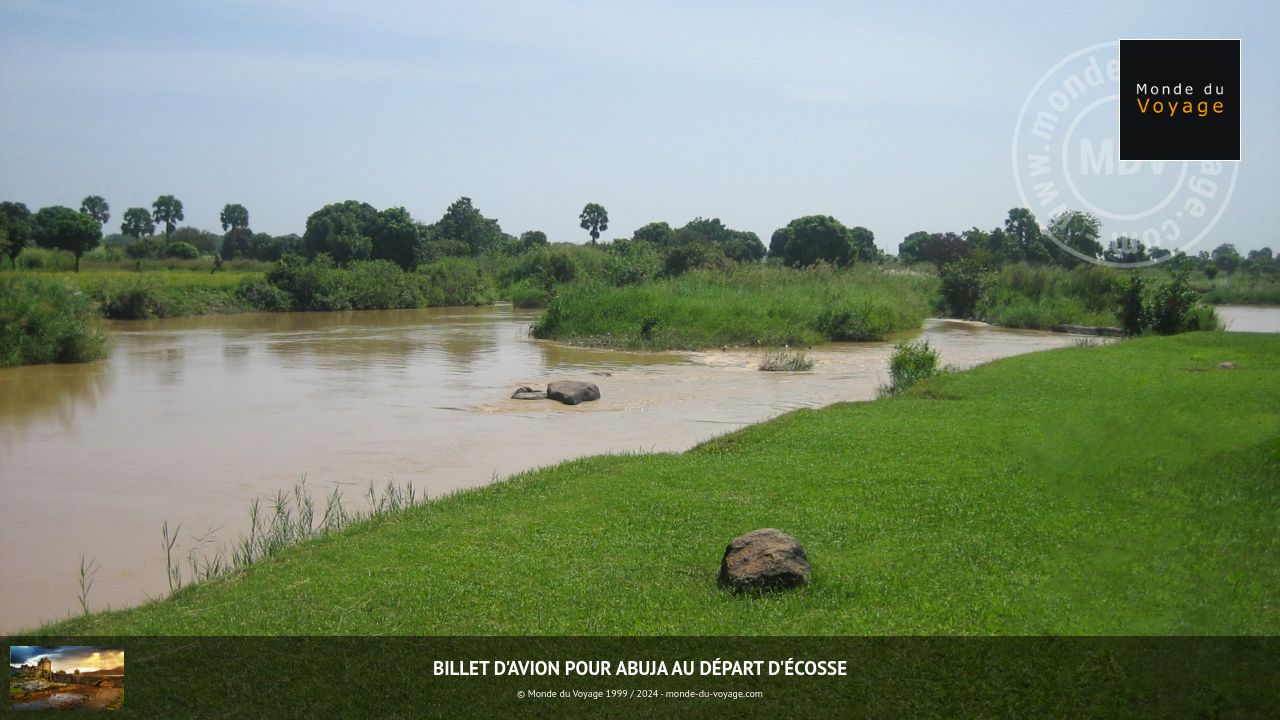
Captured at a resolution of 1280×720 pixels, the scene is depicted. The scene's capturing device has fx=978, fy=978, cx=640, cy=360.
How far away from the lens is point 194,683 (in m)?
5.29

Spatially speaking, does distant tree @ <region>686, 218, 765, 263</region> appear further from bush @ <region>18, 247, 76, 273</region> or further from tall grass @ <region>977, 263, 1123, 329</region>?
bush @ <region>18, 247, 76, 273</region>

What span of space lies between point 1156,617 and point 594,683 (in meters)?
3.05

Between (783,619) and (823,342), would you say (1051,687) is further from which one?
(823,342)

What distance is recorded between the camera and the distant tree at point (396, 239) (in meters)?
70.9

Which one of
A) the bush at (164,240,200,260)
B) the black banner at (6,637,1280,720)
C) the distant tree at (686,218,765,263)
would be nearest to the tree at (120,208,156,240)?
the bush at (164,240,200,260)

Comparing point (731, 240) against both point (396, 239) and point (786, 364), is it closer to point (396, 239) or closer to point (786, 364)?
point (396, 239)

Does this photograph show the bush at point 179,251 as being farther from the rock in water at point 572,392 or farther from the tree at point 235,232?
the rock in water at point 572,392

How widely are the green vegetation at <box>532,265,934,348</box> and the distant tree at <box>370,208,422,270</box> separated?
35611 millimetres

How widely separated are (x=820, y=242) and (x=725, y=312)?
36.9 metres

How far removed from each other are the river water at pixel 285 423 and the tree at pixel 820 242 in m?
34.7

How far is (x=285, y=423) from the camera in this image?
17000 millimetres

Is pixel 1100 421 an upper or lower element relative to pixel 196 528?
upper

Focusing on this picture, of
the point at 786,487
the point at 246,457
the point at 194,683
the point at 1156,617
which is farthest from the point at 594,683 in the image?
the point at 246,457

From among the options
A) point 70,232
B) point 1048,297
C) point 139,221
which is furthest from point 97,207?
point 1048,297
